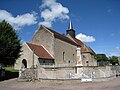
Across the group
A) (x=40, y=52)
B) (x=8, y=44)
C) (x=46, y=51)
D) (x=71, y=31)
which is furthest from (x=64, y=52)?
(x=8, y=44)

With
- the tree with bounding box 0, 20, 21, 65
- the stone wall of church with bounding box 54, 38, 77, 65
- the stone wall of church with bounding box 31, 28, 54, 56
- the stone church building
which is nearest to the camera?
the tree with bounding box 0, 20, 21, 65

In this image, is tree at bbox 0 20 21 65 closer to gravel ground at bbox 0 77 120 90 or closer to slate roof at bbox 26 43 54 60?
gravel ground at bbox 0 77 120 90

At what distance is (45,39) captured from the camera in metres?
42.7

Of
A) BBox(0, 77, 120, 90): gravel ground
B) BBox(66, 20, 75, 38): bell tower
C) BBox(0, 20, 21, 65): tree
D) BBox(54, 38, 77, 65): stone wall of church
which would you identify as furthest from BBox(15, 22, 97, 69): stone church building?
BBox(0, 77, 120, 90): gravel ground

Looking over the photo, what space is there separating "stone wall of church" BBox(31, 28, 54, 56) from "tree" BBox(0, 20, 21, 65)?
523 inches

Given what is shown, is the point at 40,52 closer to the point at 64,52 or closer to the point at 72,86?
the point at 64,52

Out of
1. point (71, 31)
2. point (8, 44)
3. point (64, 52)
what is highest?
point (71, 31)

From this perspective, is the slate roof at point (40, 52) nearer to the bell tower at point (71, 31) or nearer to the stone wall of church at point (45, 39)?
the stone wall of church at point (45, 39)

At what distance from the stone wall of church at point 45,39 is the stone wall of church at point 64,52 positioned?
1.13 meters

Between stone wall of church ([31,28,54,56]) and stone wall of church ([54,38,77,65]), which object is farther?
stone wall of church ([54,38,77,65])

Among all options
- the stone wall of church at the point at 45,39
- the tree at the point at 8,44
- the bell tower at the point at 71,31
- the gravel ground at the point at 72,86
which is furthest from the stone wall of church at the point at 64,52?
the gravel ground at the point at 72,86

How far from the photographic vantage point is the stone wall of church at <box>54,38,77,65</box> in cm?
4244

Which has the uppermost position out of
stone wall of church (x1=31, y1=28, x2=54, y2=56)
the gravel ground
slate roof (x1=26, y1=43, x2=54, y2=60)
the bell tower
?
the bell tower

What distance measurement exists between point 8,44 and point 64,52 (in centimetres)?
2127
